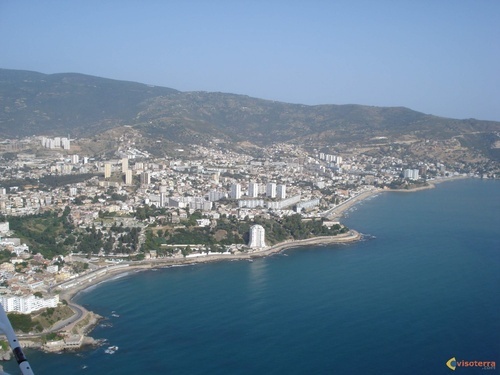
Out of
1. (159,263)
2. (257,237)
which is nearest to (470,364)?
(159,263)

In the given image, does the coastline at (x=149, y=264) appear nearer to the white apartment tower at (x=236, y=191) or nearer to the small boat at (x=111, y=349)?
the small boat at (x=111, y=349)

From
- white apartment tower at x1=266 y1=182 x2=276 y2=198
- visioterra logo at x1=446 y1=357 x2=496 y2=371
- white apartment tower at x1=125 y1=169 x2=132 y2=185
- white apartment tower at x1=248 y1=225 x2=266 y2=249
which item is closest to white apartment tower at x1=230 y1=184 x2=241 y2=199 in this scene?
white apartment tower at x1=266 y1=182 x2=276 y2=198

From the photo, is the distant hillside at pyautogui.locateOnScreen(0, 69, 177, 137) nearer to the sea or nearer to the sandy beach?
the sandy beach

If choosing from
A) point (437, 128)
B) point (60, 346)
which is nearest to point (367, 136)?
point (437, 128)

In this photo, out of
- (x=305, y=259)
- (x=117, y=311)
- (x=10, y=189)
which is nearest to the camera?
(x=117, y=311)

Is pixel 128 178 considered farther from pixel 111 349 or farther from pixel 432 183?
pixel 432 183

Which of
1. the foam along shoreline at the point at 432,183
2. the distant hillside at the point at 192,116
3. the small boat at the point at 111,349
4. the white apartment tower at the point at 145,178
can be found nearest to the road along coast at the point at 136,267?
the small boat at the point at 111,349

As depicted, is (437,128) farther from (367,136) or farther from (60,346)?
(60,346)
